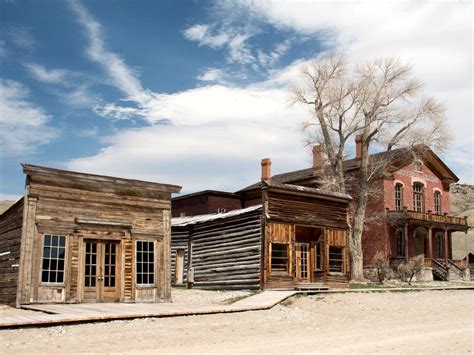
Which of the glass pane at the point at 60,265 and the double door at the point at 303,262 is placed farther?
the double door at the point at 303,262

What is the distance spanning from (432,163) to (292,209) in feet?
75.8

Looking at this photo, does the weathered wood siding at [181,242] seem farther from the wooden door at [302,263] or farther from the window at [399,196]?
the window at [399,196]

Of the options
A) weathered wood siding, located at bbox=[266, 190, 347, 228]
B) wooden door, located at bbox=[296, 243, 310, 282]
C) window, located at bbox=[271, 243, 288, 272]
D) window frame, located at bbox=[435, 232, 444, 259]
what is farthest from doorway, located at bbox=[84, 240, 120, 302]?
window frame, located at bbox=[435, 232, 444, 259]

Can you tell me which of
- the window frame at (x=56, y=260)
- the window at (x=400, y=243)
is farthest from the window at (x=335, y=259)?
the window at (x=400, y=243)

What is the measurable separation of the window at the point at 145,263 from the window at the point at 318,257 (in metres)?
8.69

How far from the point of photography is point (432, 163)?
43.2 meters

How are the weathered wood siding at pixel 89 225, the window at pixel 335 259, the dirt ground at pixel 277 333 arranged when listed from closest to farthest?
the dirt ground at pixel 277 333 < the weathered wood siding at pixel 89 225 < the window at pixel 335 259

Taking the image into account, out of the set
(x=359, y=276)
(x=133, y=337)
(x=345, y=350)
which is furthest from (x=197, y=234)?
(x=345, y=350)

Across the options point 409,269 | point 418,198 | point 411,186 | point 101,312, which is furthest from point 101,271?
point 418,198

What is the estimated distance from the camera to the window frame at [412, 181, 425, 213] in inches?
1642

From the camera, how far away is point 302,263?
24.5 m

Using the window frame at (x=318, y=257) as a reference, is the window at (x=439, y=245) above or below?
above

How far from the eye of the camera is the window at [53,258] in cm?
1669

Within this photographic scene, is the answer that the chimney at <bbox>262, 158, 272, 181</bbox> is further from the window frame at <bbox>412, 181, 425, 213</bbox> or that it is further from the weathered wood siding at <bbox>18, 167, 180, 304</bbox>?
the weathered wood siding at <bbox>18, 167, 180, 304</bbox>
